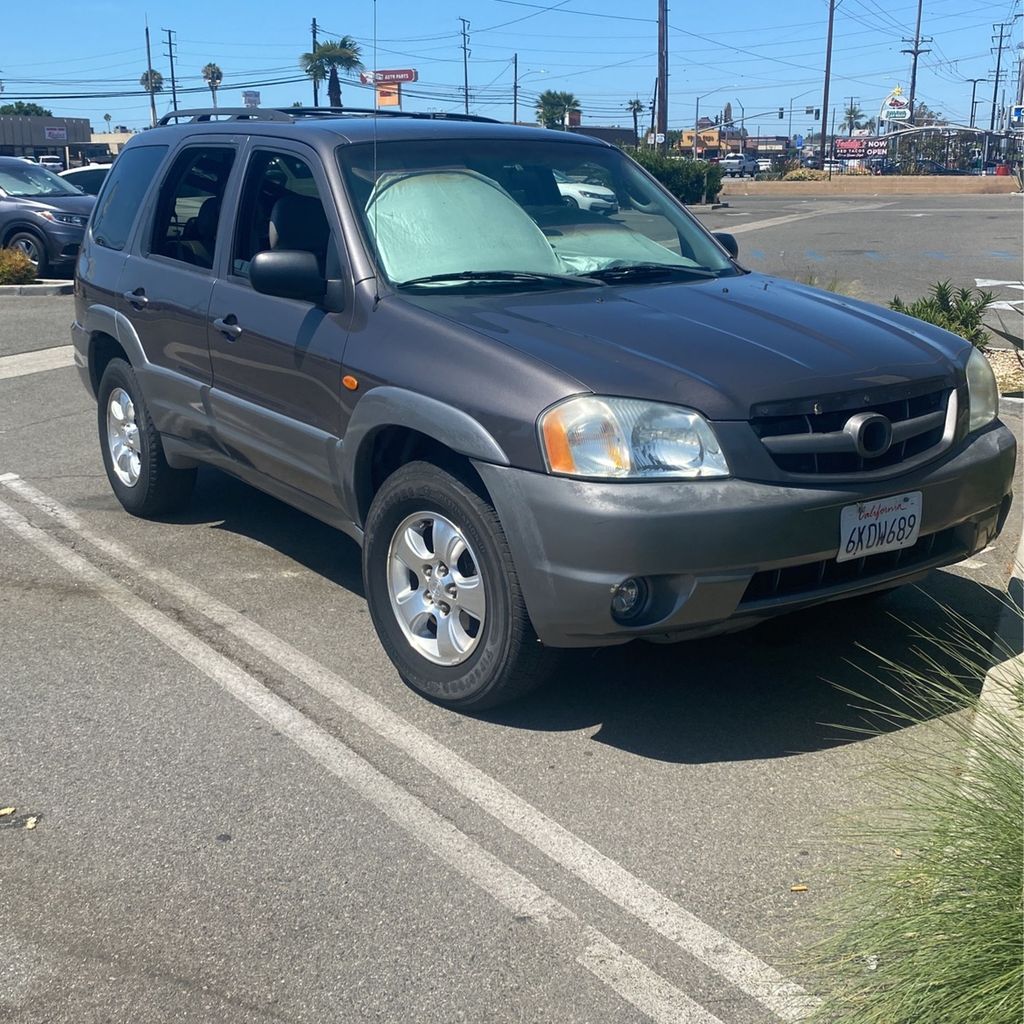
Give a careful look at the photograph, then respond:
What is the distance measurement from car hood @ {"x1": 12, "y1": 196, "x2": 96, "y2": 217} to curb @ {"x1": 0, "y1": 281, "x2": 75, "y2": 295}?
1565mm

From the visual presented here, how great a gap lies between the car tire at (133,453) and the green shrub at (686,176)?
3312 cm

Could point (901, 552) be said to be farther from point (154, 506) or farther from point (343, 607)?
point (154, 506)

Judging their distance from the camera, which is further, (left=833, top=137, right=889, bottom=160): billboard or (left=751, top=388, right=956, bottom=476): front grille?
(left=833, top=137, right=889, bottom=160): billboard

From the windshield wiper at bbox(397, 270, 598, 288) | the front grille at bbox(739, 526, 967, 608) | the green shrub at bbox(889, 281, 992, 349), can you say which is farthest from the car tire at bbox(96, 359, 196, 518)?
the green shrub at bbox(889, 281, 992, 349)

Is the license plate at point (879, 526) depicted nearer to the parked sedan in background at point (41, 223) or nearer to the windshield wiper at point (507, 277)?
the windshield wiper at point (507, 277)

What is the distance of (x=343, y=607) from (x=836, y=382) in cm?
242

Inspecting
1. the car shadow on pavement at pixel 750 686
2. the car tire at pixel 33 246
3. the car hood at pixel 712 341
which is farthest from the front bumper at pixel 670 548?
the car tire at pixel 33 246

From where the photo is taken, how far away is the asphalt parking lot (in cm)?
300

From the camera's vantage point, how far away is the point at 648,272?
5133 millimetres

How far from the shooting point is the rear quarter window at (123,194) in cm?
642

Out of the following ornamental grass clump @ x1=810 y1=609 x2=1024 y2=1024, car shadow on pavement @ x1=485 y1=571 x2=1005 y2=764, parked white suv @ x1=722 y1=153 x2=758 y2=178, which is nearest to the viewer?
ornamental grass clump @ x1=810 y1=609 x2=1024 y2=1024

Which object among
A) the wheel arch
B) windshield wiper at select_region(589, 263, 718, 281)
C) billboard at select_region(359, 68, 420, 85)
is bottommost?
the wheel arch

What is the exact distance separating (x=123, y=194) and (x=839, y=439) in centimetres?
426

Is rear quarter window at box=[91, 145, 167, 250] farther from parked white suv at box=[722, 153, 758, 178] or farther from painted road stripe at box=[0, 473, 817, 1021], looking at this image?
parked white suv at box=[722, 153, 758, 178]
